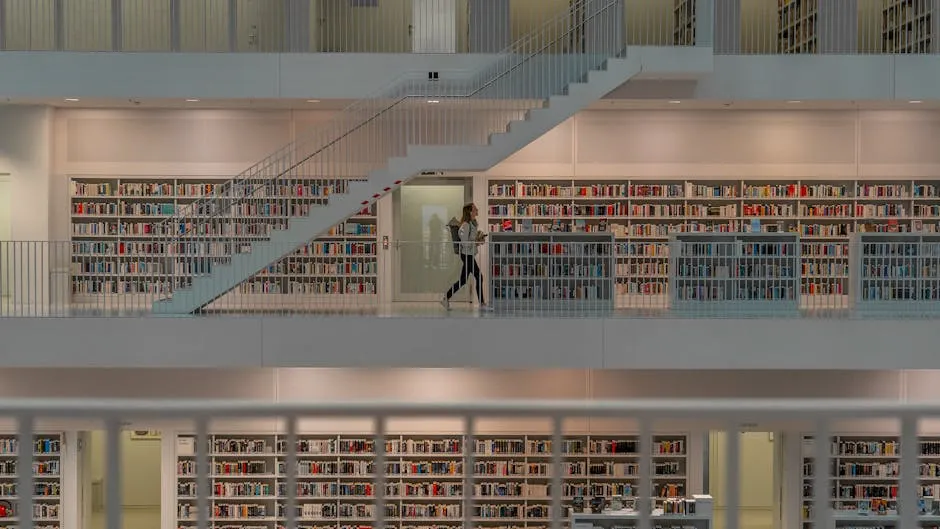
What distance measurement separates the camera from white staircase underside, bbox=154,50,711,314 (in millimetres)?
11891

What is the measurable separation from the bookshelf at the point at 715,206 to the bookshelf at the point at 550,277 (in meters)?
3.45

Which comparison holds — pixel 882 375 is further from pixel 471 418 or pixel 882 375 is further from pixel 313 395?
pixel 471 418

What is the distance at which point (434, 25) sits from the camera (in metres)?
15.1

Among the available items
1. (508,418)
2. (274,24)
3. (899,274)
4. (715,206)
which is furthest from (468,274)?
(508,418)

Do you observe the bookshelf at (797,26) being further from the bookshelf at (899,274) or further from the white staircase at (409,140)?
the bookshelf at (899,274)

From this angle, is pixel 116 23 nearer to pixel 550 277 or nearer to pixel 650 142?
pixel 550 277

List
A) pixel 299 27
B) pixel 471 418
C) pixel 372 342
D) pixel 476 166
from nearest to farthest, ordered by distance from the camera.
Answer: pixel 471 418 → pixel 372 342 → pixel 476 166 → pixel 299 27

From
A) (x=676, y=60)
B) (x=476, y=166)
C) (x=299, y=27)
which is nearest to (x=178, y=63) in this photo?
(x=299, y=27)

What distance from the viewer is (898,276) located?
39.2 ft

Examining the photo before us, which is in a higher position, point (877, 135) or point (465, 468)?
point (877, 135)

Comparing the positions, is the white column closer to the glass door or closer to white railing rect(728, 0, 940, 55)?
the glass door

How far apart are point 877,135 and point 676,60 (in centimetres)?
408

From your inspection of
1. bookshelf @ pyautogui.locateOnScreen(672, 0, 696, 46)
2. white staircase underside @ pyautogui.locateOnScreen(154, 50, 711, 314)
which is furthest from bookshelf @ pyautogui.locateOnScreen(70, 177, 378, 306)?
bookshelf @ pyautogui.locateOnScreen(672, 0, 696, 46)

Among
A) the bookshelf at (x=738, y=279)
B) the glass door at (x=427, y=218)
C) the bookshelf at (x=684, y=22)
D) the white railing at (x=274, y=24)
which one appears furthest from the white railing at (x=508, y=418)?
the glass door at (x=427, y=218)
